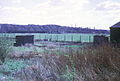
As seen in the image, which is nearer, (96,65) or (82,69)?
(82,69)

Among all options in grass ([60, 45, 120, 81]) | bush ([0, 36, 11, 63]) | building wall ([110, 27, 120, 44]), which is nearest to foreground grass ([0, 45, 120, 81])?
grass ([60, 45, 120, 81])

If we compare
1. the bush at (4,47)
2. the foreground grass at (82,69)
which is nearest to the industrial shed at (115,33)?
the foreground grass at (82,69)

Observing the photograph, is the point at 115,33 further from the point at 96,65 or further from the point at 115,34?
the point at 96,65

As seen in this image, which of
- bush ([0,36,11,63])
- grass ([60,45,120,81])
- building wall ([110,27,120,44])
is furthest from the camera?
building wall ([110,27,120,44])

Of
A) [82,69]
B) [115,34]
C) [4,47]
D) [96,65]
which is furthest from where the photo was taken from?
[115,34]

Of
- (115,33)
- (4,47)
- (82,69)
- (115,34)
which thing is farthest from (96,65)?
(115,33)

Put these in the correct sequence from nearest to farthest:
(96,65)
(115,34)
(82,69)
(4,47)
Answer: (82,69) < (96,65) < (4,47) < (115,34)

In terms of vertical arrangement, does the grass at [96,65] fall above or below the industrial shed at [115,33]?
below

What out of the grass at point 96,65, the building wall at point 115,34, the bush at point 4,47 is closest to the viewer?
the grass at point 96,65

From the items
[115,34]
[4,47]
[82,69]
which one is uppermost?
[115,34]

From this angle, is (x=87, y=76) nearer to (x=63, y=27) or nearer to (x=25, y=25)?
(x=25, y=25)

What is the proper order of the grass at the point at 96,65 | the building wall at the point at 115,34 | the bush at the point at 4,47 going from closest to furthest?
the grass at the point at 96,65 < the bush at the point at 4,47 < the building wall at the point at 115,34

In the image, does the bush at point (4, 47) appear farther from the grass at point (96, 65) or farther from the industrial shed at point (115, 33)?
the industrial shed at point (115, 33)

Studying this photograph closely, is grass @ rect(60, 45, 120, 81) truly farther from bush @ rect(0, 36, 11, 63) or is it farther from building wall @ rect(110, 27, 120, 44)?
building wall @ rect(110, 27, 120, 44)
